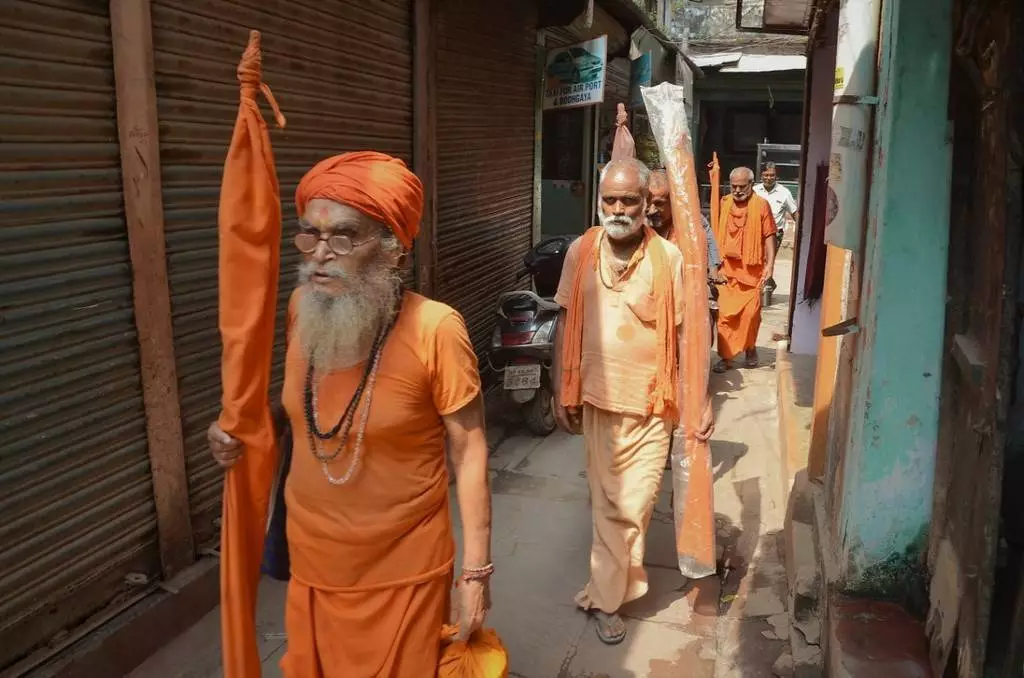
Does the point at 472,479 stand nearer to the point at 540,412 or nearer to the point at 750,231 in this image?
the point at 540,412

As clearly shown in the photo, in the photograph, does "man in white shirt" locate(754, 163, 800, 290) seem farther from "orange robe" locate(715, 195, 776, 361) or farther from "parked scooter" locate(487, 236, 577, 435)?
"parked scooter" locate(487, 236, 577, 435)

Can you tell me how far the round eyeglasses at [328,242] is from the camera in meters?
2.30

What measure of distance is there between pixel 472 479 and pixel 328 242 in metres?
0.75

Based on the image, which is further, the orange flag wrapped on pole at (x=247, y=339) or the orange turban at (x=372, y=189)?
the orange turban at (x=372, y=189)

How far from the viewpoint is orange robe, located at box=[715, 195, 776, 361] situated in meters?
8.62

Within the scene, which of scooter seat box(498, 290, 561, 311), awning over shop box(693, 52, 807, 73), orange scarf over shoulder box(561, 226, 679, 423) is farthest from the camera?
awning over shop box(693, 52, 807, 73)

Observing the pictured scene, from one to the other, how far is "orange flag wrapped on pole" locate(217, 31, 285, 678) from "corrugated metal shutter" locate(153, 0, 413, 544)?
162 cm

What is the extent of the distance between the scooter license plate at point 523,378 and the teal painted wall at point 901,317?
131 inches

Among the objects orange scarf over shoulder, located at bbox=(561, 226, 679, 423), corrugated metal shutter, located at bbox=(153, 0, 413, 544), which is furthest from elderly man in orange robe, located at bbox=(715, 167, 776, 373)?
orange scarf over shoulder, located at bbox=(561, 226, 679, 423)

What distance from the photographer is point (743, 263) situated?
868cm

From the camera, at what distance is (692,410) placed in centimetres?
387

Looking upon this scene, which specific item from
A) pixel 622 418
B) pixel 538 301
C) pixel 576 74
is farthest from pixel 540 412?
pixel 576 74

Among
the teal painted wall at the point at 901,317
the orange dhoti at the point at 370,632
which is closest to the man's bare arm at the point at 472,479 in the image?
the orange dhoti at the point at 370,632

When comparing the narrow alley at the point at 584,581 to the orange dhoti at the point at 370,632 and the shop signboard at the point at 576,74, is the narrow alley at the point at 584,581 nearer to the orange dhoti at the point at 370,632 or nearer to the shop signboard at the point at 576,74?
the orange dhoti at the point at 370,632
